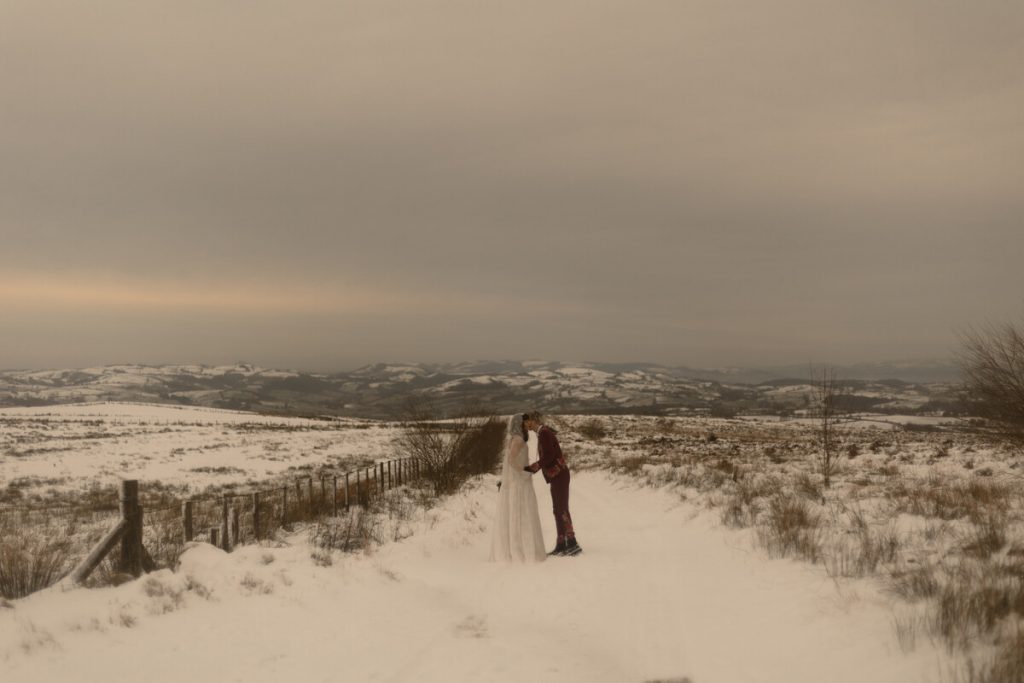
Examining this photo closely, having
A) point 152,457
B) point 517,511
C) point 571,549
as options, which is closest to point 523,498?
point 517,511

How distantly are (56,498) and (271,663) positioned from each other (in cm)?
1911

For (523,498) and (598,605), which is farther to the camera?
(523,498)

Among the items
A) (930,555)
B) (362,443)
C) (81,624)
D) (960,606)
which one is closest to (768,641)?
(960,606)

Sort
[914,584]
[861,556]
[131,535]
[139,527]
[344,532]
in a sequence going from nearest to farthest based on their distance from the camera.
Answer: [914,584] < [861,556] < [131,535] < [139,527] < [344,532]

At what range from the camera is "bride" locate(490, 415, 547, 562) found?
10.5m

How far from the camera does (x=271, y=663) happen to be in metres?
6.52

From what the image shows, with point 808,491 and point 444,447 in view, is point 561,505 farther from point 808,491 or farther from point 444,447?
point 444,447

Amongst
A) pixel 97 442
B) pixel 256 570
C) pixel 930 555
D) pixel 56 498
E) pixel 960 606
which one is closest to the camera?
pixel 960 606

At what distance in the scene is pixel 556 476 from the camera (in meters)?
10.9

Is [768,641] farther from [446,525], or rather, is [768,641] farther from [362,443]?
[362,443]

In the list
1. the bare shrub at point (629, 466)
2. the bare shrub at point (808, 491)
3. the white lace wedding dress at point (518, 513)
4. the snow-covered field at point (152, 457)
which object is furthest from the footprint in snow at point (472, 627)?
the snow-covered field at point (152, 457)

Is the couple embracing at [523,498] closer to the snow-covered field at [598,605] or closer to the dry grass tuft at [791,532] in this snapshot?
the snow-covered field at [598,605]

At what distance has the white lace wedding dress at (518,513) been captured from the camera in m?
10.5

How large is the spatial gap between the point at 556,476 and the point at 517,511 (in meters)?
0.84
